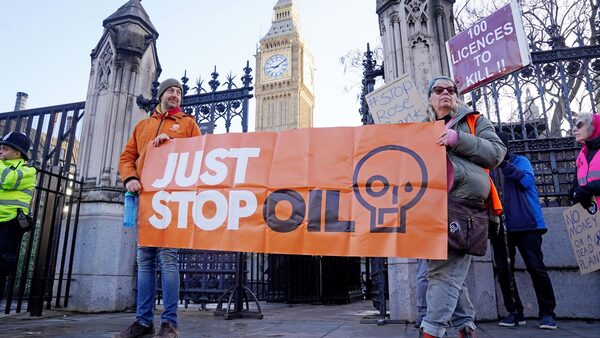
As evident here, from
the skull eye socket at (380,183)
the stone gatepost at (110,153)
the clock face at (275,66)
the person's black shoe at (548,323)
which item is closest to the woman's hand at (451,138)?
the skull eye socket at (380,183)

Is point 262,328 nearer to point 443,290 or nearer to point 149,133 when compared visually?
point 149,133

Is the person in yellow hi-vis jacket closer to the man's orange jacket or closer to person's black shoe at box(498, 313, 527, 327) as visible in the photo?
the man's orange jacket

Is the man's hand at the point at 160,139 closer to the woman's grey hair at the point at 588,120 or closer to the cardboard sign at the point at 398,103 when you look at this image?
the cardboard sign at the point at 398,103

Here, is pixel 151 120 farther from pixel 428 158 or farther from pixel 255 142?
pixel 428 158

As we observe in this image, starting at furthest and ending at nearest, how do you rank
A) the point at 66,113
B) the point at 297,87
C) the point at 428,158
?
the point at 297,87
the point at 66,113
the point at 428,158

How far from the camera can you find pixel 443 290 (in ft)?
8.04

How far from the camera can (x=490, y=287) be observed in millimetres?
5340

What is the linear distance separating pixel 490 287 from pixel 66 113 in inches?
311

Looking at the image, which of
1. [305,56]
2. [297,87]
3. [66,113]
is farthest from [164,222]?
[305,56]

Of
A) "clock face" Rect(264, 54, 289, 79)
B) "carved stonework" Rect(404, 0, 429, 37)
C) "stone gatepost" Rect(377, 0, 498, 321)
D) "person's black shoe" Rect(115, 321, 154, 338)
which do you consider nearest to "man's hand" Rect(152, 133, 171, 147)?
"person's black shoe" Rect(115, 321, 154, 338)

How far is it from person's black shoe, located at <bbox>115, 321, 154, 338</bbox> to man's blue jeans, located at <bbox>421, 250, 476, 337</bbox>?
2454 millimetres

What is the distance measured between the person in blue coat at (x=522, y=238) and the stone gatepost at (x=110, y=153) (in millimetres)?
5791

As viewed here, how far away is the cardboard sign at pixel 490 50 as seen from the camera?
4941 mm

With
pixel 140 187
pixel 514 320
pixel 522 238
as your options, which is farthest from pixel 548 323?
pixel 140 187
